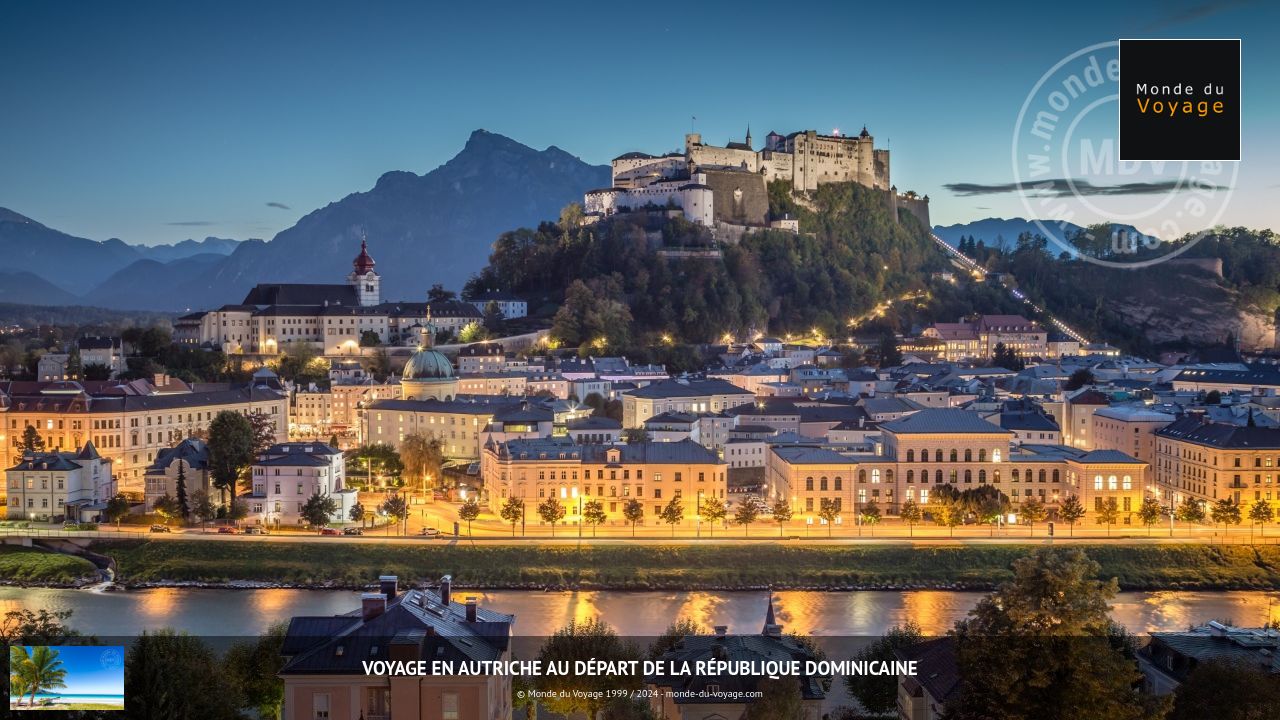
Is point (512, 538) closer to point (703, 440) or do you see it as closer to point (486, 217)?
point (703, 440)

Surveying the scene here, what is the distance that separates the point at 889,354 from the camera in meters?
40.1

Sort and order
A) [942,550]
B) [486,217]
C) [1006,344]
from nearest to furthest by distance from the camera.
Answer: [942,550], [1006,344], [486,217]

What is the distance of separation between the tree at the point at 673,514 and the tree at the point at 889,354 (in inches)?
780

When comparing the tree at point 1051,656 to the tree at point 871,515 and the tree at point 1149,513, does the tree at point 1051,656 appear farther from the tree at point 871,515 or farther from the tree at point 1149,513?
the tree at point 1149,513

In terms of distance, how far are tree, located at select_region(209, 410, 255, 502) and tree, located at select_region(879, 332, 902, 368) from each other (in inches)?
915

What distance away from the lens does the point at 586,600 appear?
17578mm

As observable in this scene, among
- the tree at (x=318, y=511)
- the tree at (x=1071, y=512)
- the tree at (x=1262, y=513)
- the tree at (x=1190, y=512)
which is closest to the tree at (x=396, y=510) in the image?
the tree at (x=318, y=511)

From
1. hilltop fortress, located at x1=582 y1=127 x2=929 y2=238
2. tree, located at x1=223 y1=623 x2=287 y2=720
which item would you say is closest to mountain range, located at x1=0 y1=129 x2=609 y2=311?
hilltop fortress, located at x1=582 y1=127 x2=929 y2=238

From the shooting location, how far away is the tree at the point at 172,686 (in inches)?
330

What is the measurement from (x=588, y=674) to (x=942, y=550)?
1074 centimetres

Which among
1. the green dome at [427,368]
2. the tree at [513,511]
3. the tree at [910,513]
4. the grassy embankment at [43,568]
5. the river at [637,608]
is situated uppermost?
the green dome at [427,368]

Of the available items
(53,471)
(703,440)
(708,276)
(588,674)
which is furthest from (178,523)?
(708,276)

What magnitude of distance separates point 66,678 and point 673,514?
1371cm

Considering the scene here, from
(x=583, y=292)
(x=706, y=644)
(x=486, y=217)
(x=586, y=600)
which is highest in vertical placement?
(x=486, y=217)
